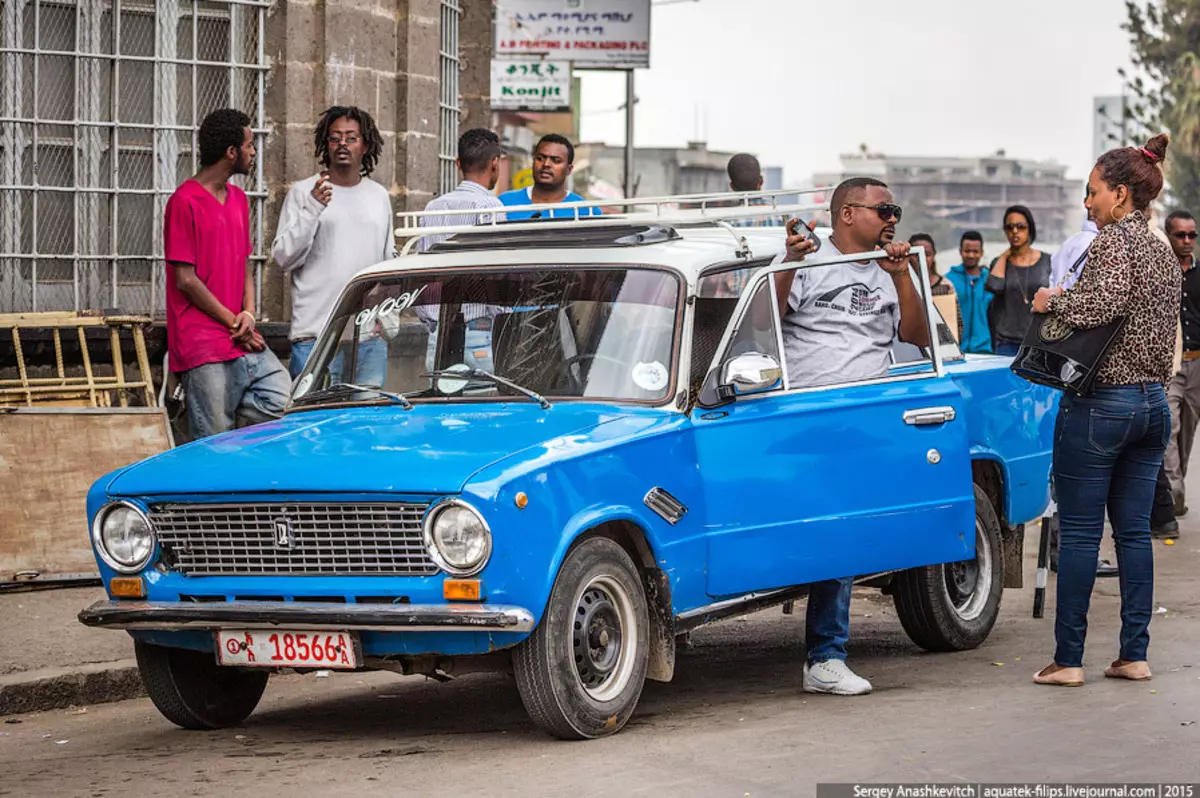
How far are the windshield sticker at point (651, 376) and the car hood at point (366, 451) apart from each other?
0.17 metres

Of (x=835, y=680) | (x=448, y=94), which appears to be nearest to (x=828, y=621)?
(x=835, y=680)

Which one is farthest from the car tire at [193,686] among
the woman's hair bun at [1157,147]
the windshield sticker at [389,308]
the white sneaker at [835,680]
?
the woman's hair bun at [1157,147]

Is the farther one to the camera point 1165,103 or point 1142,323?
point 1165,103

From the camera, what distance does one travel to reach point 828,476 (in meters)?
7.50

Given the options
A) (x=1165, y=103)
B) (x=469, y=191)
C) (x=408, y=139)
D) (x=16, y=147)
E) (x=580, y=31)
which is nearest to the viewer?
(x=469, y=191)

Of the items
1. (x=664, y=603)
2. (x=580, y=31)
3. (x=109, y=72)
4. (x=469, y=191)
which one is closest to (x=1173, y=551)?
(x=469, y=191)

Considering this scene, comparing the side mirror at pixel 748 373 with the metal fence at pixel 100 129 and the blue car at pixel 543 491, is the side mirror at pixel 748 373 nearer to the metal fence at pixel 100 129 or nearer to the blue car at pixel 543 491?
the blue car at pixel 543 491

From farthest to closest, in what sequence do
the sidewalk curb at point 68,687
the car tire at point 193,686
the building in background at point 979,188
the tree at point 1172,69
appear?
the building in background at point 979,188, the tree at point 1172,69, the sidewalk curb at point 68,687, the car tire at point 193,686

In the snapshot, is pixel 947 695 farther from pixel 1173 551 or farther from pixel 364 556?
pixel 1173 551

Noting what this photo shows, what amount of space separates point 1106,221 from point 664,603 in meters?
2.25

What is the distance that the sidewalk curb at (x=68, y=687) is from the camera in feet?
25.9

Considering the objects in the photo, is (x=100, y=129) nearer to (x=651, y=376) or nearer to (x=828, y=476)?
(x=651, y=376)

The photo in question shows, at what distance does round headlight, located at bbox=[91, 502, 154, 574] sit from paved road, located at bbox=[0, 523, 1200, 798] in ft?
2.15

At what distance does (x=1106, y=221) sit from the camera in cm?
753
